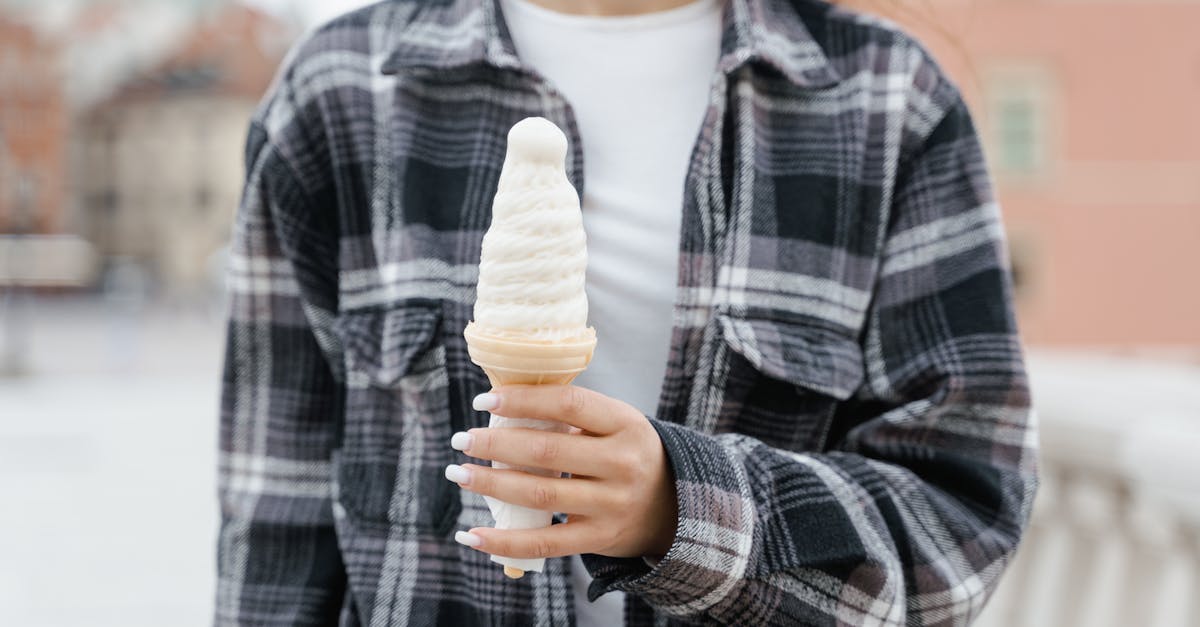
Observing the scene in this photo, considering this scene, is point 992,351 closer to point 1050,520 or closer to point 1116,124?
point 1050,520

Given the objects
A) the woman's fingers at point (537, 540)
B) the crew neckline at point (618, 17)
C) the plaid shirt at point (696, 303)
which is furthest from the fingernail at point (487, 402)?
the crew neckline at point (618, 17)

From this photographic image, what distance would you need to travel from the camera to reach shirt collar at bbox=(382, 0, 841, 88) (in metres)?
1.23

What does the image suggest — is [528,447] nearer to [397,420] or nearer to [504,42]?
[397,420]

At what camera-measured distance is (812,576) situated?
3.63ft

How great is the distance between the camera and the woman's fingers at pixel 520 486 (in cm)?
87

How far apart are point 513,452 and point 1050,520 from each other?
2.09 metres

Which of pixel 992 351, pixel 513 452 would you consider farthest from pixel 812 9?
pixel 513 452

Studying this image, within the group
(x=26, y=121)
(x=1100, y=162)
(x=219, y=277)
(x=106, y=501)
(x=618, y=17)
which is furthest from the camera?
(x=219, y=277)

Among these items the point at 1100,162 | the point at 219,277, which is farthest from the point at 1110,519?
the point at 219,277

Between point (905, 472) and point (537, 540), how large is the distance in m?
0.51

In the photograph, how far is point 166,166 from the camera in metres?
37.2

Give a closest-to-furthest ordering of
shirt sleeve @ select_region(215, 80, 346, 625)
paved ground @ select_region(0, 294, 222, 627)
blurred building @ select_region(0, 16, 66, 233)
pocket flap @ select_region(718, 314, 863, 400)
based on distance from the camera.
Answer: pocket flap @ select_region(718, 314, 863, 400)
shirt sleeve @ select_region(215, 80, 346, 625)
paved ground @ select_region(0, 294, 222, 627)
blurred building @ select_region(0, 16, 66, 233)

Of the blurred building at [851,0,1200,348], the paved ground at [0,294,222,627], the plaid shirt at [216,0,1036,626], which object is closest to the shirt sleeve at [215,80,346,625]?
the plaid shirt at [216,0,1036,626]

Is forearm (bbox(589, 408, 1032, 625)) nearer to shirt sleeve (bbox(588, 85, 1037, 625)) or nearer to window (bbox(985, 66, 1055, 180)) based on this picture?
shirt sleeve (bbox(588, 85, 1037, 625))
